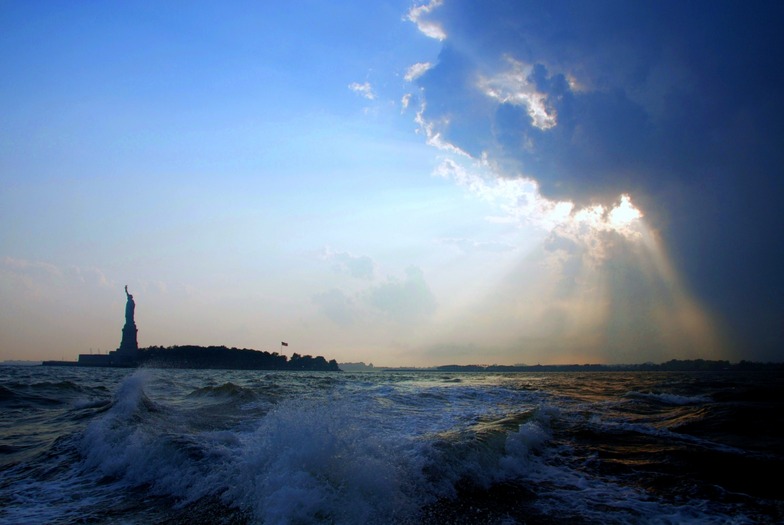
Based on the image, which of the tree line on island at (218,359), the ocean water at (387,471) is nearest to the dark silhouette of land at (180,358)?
the tree line on island at (218,359)

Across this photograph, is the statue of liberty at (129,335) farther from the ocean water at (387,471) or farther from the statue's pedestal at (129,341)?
the ocean water at (387,471)

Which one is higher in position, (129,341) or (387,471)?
(387,471)

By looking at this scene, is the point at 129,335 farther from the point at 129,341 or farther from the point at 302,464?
the point at 302,464

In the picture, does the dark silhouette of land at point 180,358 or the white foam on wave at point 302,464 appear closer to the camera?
the white foam on wave at point 302,464

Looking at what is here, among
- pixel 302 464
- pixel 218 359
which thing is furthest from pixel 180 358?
pixel 302 464

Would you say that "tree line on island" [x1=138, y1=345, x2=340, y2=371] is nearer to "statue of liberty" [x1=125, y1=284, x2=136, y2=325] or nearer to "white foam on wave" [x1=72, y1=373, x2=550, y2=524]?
"statue of liberty" [x1=125, y1=284, x2=136, y2=325]

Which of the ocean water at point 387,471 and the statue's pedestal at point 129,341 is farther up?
the ocean water at point 387,471

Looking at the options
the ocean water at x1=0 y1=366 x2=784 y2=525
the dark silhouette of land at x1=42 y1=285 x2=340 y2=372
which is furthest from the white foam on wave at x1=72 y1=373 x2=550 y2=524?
the dark silhouette of land at x1=42 y1=285 x2=340 y2=372

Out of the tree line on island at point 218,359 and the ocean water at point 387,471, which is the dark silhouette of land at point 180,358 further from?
the ocean water at point 387,471

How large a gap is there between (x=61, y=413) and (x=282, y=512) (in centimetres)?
1666

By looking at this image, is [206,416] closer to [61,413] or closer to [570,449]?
[61,413]

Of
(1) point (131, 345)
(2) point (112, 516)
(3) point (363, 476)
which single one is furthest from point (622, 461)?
(1) point (131, 345)

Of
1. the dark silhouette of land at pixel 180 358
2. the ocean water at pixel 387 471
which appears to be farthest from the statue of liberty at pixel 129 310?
the ocean water at pixel 387 471

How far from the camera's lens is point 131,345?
137000 mm
